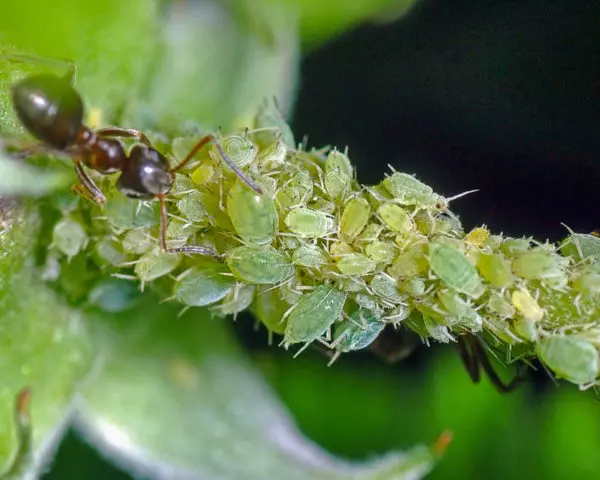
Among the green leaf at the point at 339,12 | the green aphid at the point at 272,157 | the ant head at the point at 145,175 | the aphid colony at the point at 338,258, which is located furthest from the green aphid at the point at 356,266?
the green leaf at the point at 339,12

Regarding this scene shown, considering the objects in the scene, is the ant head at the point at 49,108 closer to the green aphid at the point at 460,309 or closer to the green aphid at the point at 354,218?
the green aphid at the point at 354,218

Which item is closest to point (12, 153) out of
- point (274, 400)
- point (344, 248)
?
point (344, 248)

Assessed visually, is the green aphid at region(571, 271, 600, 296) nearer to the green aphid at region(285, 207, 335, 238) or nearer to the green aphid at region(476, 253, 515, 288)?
the green aphid at region(476, 253, 515, 288)

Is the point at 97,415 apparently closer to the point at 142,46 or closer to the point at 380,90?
the point at 142,46

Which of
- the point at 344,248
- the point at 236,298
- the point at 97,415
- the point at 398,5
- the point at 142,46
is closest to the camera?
the point at 344,248

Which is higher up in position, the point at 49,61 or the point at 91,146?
the point at 49,61

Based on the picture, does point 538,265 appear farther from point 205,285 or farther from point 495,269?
point 205,285

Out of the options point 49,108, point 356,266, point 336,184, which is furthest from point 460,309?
point 49,108
